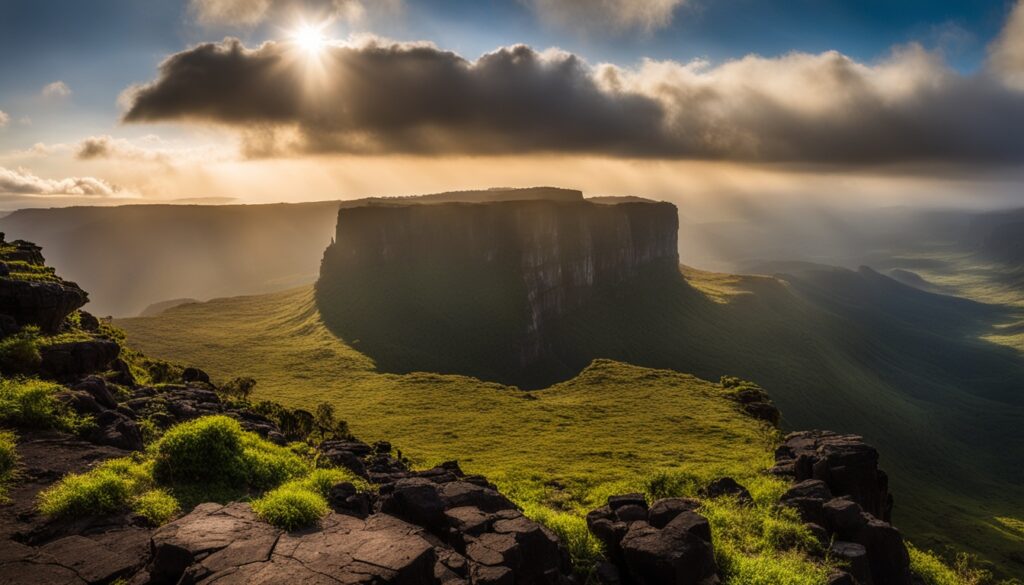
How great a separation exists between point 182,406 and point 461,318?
123774 millimetres

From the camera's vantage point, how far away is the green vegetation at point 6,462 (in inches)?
603

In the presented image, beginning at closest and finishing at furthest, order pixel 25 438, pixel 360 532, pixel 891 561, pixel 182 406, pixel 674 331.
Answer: pixel 360 532 < pixel 25 438 < pixel 891 561 < pixel 182 406 < pixel 674 331

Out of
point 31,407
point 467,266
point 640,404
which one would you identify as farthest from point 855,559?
point 467,266

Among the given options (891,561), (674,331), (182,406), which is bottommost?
(674,331)

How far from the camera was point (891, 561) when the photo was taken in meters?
22.4

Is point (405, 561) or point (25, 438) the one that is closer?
point (405, 561)

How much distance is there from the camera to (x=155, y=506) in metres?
15.3

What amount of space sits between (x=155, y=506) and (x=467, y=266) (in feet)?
480

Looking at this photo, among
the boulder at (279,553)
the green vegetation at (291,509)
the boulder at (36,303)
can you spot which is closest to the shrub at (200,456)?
the green vegetation at (291,509)

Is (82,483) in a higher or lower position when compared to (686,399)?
higher

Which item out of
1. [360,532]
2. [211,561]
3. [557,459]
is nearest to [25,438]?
[211,561]

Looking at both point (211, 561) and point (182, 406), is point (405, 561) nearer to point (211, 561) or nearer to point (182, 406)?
point (211, 561)

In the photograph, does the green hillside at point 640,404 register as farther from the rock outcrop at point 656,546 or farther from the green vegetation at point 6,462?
the green vegetation at point 6,462

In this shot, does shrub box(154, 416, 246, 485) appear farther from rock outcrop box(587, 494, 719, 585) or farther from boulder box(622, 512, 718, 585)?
boulder box(622, 512, 718, 585)
